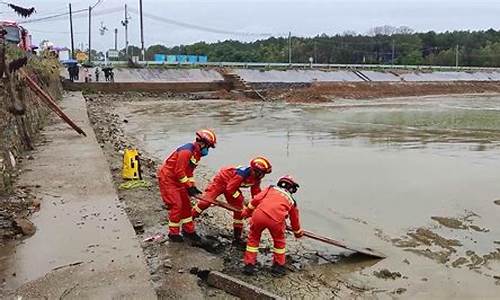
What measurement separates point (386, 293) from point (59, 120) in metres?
15.5

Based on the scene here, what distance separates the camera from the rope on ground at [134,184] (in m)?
10.1

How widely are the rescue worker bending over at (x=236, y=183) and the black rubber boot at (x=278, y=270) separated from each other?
104cm

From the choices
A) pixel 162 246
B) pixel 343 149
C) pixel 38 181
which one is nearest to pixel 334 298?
pixel 162 246

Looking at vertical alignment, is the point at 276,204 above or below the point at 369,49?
below

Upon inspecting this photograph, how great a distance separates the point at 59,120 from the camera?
63.5 feet

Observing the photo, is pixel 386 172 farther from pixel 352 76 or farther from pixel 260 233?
pixel 352 76

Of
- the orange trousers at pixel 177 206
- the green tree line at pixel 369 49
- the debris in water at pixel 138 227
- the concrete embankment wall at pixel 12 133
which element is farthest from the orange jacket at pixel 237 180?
the green tree line at pixel 369 49

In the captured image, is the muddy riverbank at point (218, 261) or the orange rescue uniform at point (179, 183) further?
the orange rescue uniform at point (179, 183)

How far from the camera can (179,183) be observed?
7316mm

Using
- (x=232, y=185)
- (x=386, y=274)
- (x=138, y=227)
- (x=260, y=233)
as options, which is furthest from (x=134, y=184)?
(x=386, y=274)

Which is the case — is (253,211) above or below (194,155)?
below

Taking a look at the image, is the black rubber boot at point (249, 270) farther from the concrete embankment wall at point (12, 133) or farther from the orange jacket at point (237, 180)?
the concrete embankment wall at point (12, 133)

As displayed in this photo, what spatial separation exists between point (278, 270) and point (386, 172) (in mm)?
7479

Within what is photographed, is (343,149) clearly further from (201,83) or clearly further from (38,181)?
(201,83)
